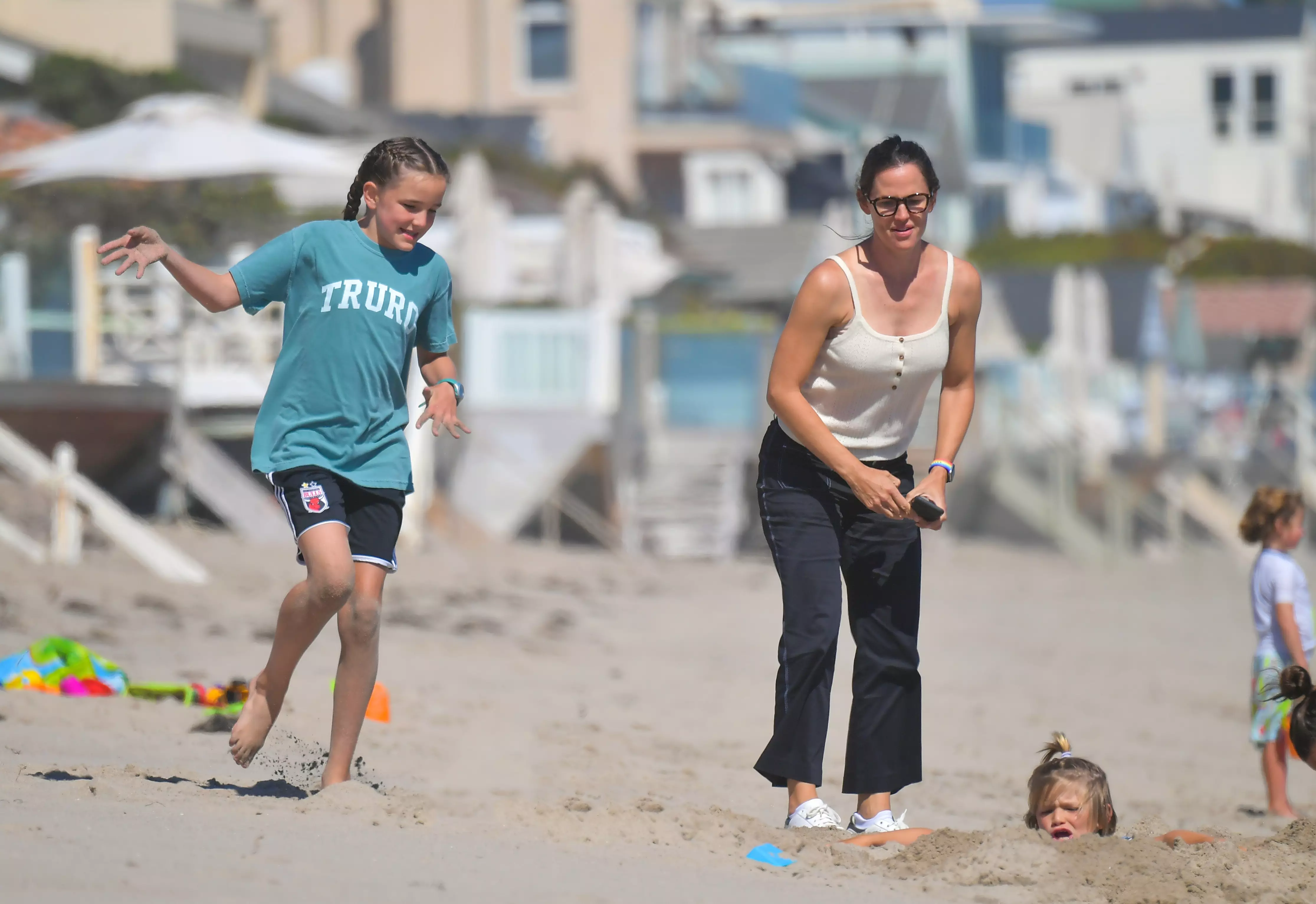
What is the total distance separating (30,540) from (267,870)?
6.45 meters

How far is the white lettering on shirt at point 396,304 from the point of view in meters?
4.03

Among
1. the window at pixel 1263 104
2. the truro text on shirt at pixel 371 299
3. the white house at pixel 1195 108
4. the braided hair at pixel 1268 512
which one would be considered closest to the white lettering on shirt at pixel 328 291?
the truro text on shirt at pixel 371 299

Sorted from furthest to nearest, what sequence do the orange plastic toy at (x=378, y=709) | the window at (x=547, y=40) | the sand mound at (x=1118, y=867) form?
the window at (x=547, y=40) → the orange plastic toy at (x=378, y=709) → the sand mound at (x=1118, y=867)

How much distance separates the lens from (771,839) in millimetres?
3865

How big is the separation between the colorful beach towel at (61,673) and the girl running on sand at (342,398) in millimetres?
1623

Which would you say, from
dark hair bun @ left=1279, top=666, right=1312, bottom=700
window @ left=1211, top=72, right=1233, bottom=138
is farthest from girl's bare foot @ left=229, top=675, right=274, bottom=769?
window @ left=1211, top=72, right=1233, bottom=138

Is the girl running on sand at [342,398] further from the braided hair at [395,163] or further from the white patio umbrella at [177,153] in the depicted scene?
the white patio umbrella at [177,153]

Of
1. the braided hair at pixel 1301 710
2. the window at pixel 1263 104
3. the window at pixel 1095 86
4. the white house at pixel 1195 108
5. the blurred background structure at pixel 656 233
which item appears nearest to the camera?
the braided hair at pixel 1301 710

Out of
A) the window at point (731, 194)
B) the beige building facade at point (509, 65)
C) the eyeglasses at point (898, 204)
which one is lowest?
the eyeglasses at point (898, 204)

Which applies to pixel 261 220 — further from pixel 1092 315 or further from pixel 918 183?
pixel 1092 315

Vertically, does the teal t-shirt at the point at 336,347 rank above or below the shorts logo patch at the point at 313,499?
above

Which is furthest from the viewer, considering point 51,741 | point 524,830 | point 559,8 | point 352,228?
point 559,8

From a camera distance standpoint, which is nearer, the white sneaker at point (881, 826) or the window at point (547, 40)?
the white sneaker at point (881, 826)

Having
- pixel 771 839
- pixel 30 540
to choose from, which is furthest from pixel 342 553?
pixel 30 540
